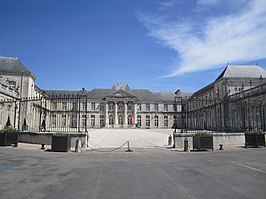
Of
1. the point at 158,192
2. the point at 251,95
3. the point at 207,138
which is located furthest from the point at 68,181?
the point at 251,95

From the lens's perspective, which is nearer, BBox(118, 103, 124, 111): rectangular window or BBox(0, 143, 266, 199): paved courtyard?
BBox(0, 143, 266, 199): paved courtyard

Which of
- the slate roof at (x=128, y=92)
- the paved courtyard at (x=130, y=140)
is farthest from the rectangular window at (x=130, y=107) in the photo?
the paved courtyard at (x=130, y=140)

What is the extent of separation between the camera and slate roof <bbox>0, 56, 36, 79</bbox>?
3409 centimetres

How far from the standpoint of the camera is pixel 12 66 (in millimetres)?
34688

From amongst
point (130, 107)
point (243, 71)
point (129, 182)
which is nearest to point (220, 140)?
point (129, 182)

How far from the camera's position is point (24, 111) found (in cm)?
3350

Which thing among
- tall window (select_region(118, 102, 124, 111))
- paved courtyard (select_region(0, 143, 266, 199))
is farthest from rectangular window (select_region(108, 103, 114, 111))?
paved courtyard (select_region(0, 143, 266, 199))

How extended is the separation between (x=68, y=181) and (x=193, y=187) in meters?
2.80

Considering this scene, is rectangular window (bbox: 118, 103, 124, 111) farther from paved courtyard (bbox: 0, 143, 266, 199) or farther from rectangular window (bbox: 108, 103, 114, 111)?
paved courtyard (bbox: 0, 143, 266, 199)

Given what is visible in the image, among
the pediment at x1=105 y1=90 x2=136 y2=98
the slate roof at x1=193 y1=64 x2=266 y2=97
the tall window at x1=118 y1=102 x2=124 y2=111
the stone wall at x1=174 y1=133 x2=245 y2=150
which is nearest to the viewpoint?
the stone wall at x1=174 y1=133 x2=245 y2=150

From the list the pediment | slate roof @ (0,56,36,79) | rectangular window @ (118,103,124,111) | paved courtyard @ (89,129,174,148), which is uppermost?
slate roof @ (0,56,36,79)

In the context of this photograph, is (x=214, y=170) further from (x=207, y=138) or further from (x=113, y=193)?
(x=207, y=138)

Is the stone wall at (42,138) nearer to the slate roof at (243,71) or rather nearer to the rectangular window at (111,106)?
the slate roof at (243,71)

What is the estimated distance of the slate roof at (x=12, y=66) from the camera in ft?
112
